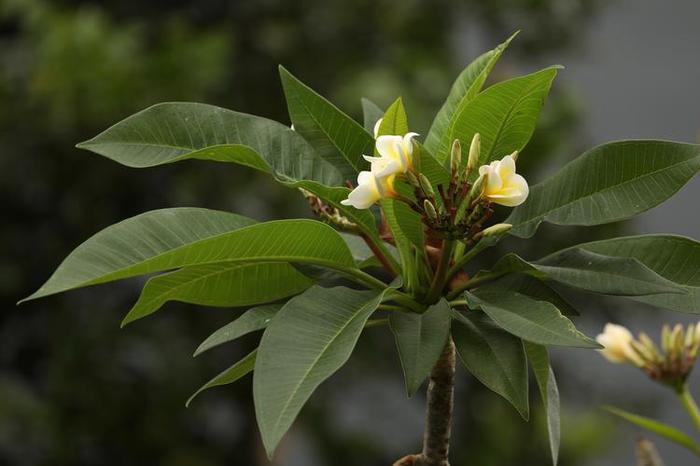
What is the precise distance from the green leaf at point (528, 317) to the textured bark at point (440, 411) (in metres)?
0.07

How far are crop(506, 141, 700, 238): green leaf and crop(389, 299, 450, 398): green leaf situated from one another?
9cm

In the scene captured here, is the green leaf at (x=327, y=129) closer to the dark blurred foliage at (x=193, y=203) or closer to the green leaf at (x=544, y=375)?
the green leaf at (x=544, y=375)

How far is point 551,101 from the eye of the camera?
3340mm

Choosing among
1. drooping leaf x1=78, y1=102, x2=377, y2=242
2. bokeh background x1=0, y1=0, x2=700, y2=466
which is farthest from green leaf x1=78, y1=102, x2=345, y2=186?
bokeh background x1=0, y1=0, x2=700, y2=466

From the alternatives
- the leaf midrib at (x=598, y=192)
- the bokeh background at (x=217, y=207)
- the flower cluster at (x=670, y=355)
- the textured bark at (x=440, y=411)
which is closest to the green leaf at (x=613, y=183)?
the leaf midrib at (x=598, y=192)

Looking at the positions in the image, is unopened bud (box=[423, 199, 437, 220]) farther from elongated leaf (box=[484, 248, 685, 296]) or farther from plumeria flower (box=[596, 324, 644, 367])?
plumeria flower (box=[596, 324, 644, 367])

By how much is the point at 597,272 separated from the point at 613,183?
0.06 m

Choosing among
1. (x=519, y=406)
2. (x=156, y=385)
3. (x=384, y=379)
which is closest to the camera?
(x=519, y=406)

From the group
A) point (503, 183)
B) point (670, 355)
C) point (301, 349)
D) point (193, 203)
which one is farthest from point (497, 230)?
point (193, 203)

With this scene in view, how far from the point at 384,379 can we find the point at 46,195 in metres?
1.20

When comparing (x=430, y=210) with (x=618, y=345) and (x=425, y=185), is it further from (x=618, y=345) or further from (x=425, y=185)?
(x=618, y=345)

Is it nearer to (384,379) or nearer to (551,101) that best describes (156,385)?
(384,379)

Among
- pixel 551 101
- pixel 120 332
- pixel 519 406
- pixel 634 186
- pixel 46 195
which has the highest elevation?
pixel 634 186

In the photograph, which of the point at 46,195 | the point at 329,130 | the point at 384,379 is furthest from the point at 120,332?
the point at 329,130
